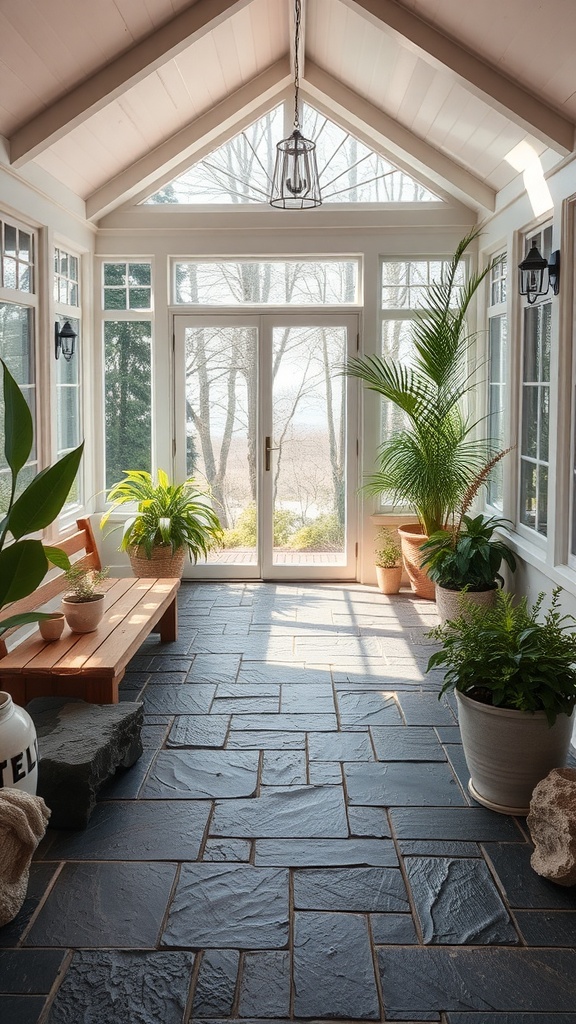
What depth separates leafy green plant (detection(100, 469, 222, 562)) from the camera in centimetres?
634

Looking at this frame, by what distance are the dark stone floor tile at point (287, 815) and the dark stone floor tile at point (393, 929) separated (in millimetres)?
478

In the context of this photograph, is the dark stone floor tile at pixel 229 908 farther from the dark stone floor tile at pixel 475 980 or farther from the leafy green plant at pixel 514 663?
the leafy green plant at pixel 514 663

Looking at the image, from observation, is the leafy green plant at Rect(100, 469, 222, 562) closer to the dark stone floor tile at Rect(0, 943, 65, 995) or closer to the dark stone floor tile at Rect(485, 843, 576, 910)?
the dark stone floor tile at Rect(485, 843, 576, 910)

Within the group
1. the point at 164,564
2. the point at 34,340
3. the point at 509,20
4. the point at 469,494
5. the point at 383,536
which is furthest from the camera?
the point at 383,536

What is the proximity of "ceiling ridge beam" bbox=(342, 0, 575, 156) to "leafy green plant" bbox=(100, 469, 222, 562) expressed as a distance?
3.33 meters

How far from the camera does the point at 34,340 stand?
17.6 ft

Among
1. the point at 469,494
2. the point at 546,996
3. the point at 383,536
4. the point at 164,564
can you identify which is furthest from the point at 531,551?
the point at 546,996

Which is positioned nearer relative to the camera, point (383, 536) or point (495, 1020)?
point (495, 1020)

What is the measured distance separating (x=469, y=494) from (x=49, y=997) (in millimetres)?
4143

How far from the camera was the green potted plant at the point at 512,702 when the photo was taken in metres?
3.02

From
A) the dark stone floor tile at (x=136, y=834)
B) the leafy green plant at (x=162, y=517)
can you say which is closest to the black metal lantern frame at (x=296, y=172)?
the leafy green plant at (x=162, y=517)

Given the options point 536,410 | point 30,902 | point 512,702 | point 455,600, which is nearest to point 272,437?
point 455,600

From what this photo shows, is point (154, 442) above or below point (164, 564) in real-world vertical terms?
above

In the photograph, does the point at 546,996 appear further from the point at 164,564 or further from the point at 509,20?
the point at 164,564
